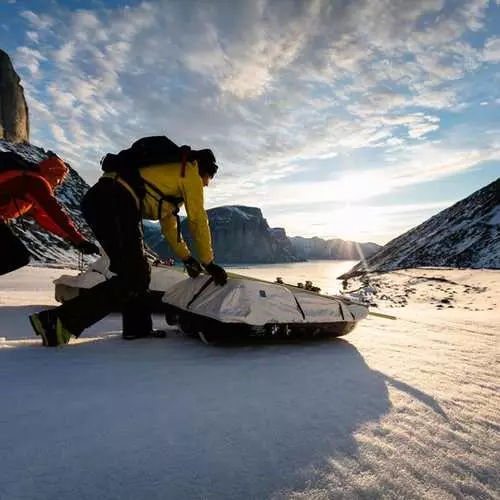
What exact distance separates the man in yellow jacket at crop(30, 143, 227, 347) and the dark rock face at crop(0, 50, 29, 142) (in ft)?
384

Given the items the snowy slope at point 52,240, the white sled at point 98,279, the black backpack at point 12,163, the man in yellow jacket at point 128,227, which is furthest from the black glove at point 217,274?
the snowy slope at point 52,240

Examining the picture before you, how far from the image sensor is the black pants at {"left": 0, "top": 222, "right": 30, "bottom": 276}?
4738mm

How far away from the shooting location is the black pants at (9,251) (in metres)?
4.74

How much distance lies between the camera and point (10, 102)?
10031 cm

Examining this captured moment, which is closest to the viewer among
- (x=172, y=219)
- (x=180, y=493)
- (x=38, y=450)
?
(x=180, y=493)

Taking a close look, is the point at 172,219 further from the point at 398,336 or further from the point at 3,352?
the point at 398,336

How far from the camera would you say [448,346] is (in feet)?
14.1

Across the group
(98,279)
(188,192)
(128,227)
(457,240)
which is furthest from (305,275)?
(128,227)

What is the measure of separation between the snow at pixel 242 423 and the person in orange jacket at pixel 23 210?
1751 mm

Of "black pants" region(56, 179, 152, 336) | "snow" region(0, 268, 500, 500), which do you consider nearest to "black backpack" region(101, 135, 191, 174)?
"black pants" region(56, 179, 152, 336)

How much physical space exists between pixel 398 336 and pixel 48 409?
4215 millimetres

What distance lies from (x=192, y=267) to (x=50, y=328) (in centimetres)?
164

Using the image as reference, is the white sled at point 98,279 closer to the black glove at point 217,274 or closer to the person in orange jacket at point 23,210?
the person in orange jacket at point 23,210

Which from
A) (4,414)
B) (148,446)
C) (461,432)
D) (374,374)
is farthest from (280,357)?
(4,414)
